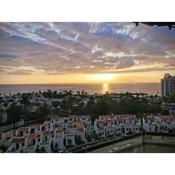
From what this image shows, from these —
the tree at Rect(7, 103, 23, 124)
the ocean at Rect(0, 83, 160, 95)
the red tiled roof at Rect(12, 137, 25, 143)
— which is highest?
the ocean at Rect(0, 83, 160, 95)

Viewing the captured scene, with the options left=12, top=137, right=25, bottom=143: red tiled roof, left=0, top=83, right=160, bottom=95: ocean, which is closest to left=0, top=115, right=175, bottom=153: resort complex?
left=12, top=137, right=25, bottom=143: red tiled roof

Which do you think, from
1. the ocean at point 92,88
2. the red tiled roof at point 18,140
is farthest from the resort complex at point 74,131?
the ocean at point 92,88

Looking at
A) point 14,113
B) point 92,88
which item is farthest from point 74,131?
point 14,113

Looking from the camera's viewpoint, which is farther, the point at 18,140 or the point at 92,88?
the point at 92,88

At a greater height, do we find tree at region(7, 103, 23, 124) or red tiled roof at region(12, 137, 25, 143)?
tree at region(7, 103, 23, 124)

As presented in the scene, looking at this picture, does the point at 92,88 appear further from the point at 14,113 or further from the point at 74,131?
the point at 14,113

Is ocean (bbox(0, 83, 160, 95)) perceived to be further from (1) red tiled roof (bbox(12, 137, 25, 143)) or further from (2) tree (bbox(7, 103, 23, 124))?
(1) red tiled roof (bbox(12, 137, 25, 143))

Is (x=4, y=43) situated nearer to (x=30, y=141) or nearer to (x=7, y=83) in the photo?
(x=7, y=83)

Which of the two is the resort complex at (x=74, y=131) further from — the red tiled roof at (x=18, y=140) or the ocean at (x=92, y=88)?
the ocean at (x=92, y=88)
